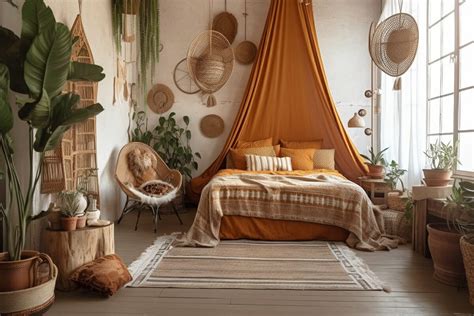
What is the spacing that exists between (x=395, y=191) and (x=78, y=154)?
327cm

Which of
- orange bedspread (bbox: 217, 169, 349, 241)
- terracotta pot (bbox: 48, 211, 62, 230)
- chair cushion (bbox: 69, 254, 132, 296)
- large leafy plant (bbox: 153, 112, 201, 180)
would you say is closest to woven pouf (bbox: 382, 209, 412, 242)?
orange bedspread (bbox: 217, 169, 349, 241)

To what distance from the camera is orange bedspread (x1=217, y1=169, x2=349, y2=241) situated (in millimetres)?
3706

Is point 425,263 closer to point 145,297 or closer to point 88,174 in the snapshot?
point 145,297

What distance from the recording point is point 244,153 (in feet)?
16.9

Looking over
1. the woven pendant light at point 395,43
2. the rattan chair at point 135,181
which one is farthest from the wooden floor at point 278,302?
the woven pendant light at point 395,43

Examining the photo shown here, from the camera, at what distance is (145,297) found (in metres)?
2.40

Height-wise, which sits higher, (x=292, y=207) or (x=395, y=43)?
(x=395, y=43)

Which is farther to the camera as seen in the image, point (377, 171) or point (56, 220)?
point (377, 171)

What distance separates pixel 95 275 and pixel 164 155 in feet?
10.6

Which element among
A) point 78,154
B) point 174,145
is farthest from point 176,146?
point 78,154

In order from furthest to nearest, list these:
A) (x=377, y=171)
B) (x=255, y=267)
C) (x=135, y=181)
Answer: (x=135, y=181) → (x=377, y=171) → (x=255, y=267)

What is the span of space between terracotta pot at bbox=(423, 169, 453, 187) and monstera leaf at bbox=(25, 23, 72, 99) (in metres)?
2.86

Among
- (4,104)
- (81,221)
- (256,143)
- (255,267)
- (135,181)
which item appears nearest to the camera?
(4,104)

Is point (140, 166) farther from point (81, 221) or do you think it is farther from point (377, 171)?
point (377, 171)
